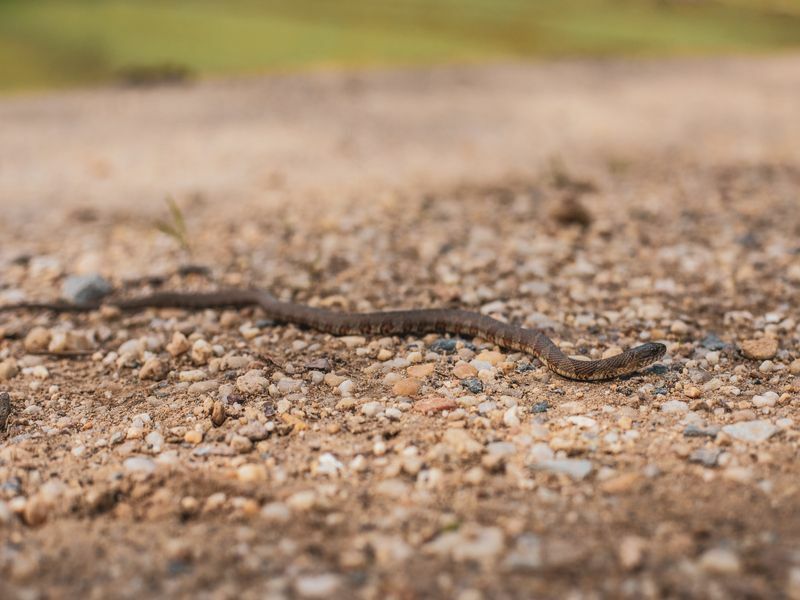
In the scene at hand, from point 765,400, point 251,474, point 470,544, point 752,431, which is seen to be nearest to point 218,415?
point 251,474

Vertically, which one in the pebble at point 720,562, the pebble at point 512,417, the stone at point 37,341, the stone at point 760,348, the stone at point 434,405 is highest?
the stone at point 760,348

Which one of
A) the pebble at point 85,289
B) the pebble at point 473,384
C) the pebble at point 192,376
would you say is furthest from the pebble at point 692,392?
the pebble at point 85,289

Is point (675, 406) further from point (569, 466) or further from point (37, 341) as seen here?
point (37, 341)

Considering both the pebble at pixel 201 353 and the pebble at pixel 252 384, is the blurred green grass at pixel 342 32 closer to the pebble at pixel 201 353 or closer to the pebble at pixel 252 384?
the pebble at pixel 201 353

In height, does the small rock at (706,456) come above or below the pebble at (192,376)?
above

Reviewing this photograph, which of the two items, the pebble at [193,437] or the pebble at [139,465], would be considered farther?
the pebble at [193,437]

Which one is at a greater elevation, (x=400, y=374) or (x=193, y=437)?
(x=400, y=374)
